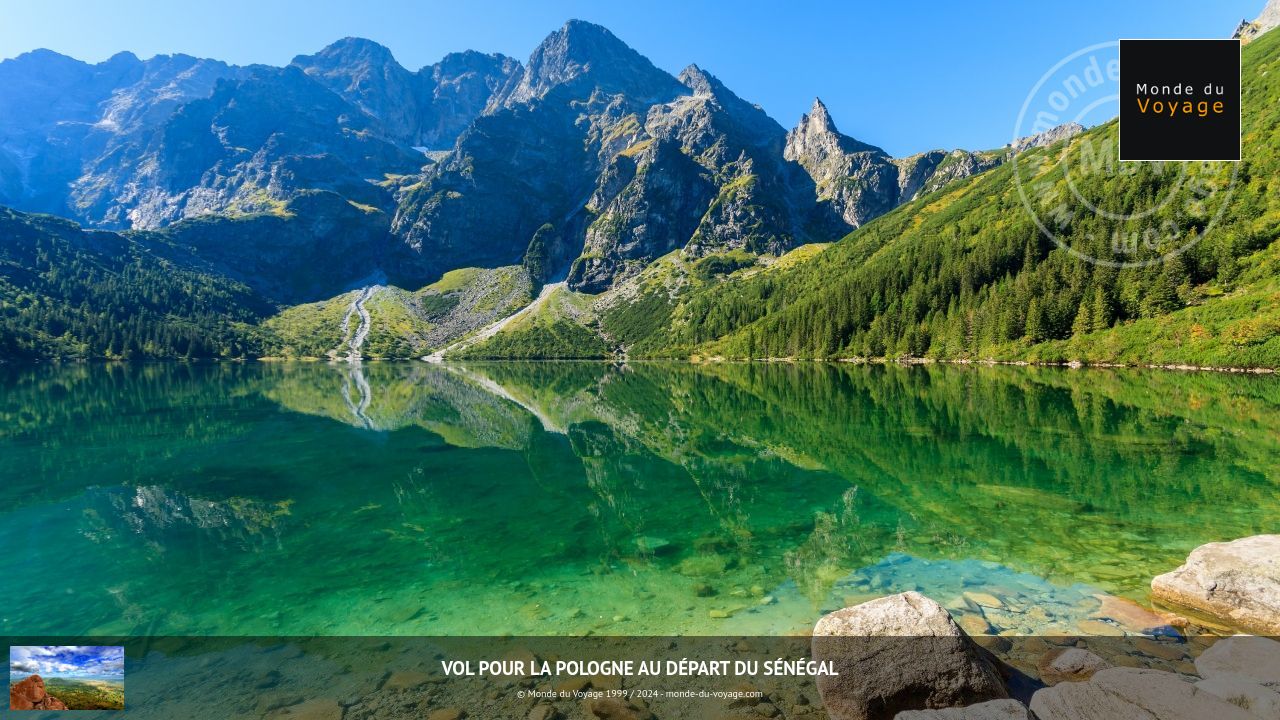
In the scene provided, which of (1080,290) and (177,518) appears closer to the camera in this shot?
(177,518)

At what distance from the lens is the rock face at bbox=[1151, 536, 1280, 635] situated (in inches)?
434

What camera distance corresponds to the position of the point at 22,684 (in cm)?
967

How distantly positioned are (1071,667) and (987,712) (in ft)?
12.9

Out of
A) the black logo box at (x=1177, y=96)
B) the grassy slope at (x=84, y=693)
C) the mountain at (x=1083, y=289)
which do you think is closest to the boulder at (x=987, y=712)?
the grassy slope at (x=84, y=693)

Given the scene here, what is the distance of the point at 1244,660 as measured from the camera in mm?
8461

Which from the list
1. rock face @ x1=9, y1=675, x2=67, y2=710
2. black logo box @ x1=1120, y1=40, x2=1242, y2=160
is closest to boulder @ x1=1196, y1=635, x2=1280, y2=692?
rock face @ x1=9, y1=675, x2=67, y2=710

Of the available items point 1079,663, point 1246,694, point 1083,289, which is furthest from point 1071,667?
point 1083,289

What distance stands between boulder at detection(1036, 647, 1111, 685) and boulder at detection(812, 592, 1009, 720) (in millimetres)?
1144

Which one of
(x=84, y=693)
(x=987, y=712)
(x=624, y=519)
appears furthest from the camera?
(x=624, y=519)

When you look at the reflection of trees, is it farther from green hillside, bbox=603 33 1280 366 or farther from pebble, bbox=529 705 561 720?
green hillside, bbox=603 33 1280 366

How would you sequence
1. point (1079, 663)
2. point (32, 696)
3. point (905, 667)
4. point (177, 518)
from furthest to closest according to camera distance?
point (177, 518) → point (32, 696) → point (1079, 663) → point (905, 667)

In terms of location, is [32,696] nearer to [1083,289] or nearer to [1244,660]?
[1244,660]

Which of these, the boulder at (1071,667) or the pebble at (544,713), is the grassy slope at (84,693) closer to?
the pebble at (544,713)

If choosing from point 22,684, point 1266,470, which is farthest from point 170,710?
point 1266,470
